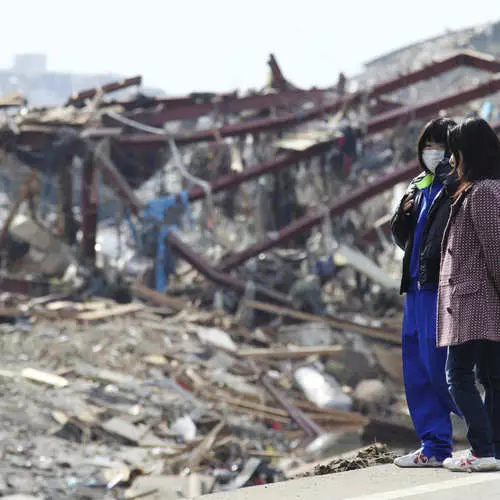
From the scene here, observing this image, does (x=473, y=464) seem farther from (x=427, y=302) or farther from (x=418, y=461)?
(x=427, y=302)

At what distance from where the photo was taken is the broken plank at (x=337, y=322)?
52.5ft

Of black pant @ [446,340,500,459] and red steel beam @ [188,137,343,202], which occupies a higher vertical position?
red steel beam @ [188,137,343,202]

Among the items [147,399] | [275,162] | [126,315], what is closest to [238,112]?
[275,162]

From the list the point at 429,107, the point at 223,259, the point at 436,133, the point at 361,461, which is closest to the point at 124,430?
the point at 361,461

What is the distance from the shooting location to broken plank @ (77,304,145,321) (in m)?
14.5

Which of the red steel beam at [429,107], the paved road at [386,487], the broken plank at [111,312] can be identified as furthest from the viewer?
the red steel beam at [429,107]

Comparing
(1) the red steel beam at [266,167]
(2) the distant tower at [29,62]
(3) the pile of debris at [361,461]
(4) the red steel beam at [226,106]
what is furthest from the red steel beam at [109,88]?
(2) the distant tower at [29,62]

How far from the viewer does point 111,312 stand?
584 inches

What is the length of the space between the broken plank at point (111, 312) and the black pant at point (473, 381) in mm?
10567

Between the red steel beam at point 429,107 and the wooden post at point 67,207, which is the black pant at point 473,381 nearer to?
the red steel beam at point 429,107

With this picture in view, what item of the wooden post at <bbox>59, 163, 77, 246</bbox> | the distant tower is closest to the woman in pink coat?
the wooden post at <bbox>59, 163, 77, 246</bbox>

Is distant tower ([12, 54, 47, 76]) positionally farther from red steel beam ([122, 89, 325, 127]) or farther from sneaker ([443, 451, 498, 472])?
sneaker ([443, 451, 498, 472])

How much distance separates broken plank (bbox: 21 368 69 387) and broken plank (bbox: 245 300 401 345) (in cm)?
563

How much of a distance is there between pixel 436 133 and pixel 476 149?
1.11 ft
